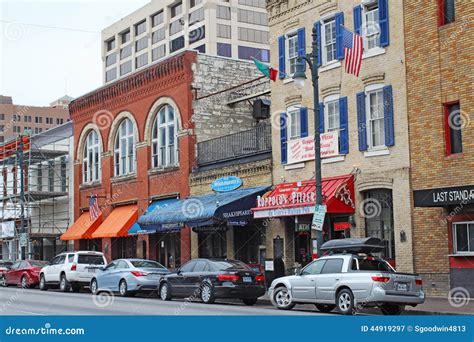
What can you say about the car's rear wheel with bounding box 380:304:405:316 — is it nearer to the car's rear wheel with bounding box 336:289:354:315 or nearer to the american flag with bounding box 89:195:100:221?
the car's rear wheel with bounding box 336:289:354:315

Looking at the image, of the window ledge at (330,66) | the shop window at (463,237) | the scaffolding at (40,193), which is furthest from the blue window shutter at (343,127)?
the scaffolding at (40,193)

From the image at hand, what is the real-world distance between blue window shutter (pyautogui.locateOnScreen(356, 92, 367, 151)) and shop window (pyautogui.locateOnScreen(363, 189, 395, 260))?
1638mm

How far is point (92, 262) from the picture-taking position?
30828mm

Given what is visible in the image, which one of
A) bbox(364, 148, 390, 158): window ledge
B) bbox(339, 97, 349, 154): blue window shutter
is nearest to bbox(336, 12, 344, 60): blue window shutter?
bbox(339, 97, 349, 154): blue window shutter

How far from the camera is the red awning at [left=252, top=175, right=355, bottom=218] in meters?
25.0

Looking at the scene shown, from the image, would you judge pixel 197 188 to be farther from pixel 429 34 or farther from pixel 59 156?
pixel 59 156

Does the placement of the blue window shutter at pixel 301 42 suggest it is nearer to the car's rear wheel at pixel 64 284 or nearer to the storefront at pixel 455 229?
the storefront at pixel 455 229

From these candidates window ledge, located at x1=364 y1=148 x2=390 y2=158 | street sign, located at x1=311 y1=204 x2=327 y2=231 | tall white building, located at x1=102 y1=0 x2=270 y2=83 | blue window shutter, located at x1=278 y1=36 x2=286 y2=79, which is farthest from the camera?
tall white building, located at x1=102 y1=0 x2=270 y2=83

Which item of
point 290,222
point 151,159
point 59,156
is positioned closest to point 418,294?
point 290,222

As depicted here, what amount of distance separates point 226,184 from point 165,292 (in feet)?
28.0

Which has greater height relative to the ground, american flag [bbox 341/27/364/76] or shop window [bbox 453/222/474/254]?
american flag [bbox 341/27/364/76]

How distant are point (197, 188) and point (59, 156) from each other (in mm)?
17715

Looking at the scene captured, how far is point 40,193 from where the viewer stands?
47250 millimetres

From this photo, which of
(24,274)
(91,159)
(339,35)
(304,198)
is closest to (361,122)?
(304,198)
